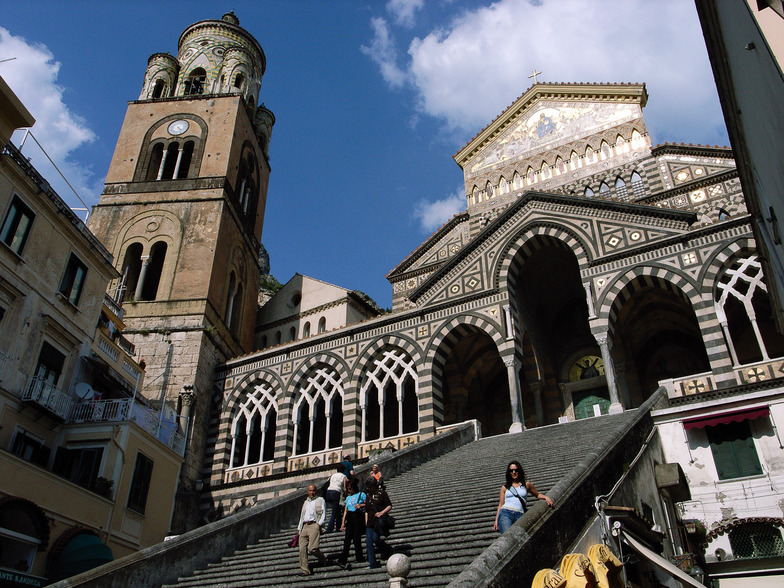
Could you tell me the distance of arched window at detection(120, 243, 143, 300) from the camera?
89.8 feet

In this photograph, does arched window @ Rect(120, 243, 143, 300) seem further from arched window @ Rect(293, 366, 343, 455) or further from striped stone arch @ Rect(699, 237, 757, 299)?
striped stone arch @ Rect(699, 237, 757, 299)

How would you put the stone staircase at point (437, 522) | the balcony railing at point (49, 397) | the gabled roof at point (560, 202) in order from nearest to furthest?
the stone staircase at point (437, 522)
the balcony railing at point (49, 397)
the gabled roof at point (560, 202)

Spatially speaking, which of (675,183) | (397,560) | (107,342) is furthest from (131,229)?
(397,560)

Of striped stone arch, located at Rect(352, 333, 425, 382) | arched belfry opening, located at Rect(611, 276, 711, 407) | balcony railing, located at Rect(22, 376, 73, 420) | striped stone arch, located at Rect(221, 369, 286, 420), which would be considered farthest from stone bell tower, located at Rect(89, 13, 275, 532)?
arched belfry opening, located at Rect(611, 276, 711, 407)

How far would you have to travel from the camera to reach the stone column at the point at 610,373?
17.5m

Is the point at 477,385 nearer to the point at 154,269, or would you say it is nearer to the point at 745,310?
the point at 745,310

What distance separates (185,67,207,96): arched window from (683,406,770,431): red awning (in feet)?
101

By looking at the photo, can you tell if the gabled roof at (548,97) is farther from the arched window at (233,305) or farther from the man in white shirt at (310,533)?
the man in white shirt at (310,533)

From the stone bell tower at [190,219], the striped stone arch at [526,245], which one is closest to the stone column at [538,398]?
the striped stone arch at [526,245]

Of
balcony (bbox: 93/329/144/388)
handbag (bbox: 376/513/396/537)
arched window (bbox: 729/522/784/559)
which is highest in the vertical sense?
balcony (bbox: 93/329/144/388)

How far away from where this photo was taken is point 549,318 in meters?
24.4

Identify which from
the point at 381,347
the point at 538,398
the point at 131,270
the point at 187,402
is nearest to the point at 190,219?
the point at 131,270

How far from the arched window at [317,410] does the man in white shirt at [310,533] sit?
1317cm

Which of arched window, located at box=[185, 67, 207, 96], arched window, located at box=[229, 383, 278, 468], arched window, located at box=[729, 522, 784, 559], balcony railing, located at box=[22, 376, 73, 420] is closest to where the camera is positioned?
arched window, located at box=[729, 522, 784, 559]
